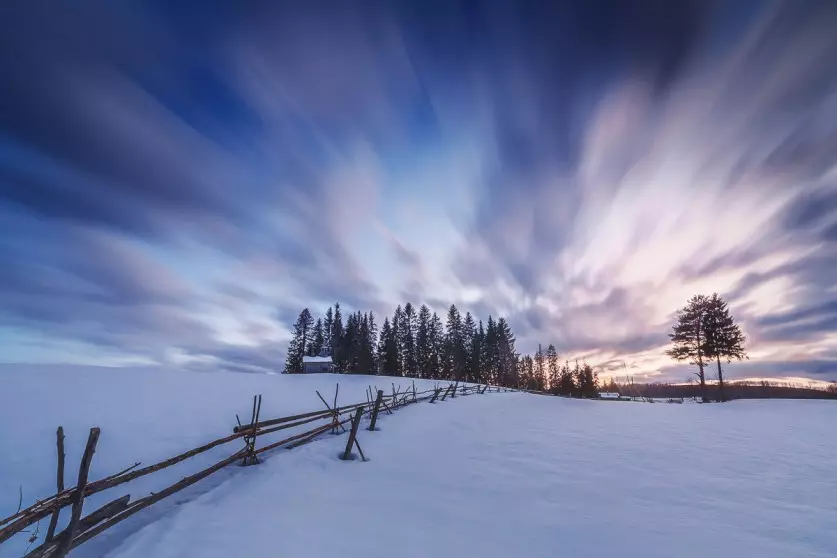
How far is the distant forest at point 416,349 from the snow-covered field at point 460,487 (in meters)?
46.0

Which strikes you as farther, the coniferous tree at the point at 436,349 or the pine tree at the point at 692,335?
the coniferous tree at the point at 436,349

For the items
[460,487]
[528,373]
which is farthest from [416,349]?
[460,487]

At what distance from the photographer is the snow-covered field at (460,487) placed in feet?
18.6

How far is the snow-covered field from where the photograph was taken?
5.66m

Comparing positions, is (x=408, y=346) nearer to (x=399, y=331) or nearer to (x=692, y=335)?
(x=399, y=331)

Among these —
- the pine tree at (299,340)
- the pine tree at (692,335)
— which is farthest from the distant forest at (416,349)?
the pine tree at (692,335)

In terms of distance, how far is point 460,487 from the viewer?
27.6 ft

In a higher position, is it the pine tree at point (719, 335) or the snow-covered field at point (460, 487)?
the pine tree at point (719, 335)

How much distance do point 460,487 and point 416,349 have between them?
204 feet

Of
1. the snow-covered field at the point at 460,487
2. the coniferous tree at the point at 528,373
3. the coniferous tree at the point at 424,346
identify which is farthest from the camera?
the coniferous tree at the point at 528,373

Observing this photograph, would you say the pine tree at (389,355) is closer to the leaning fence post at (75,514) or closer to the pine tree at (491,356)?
the pine tree at (491,356)

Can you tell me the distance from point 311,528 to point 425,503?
2434mm

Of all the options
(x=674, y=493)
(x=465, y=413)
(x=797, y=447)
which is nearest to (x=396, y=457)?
(x=674, y=493)

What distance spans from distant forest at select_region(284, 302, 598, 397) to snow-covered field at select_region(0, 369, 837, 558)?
4604cm
